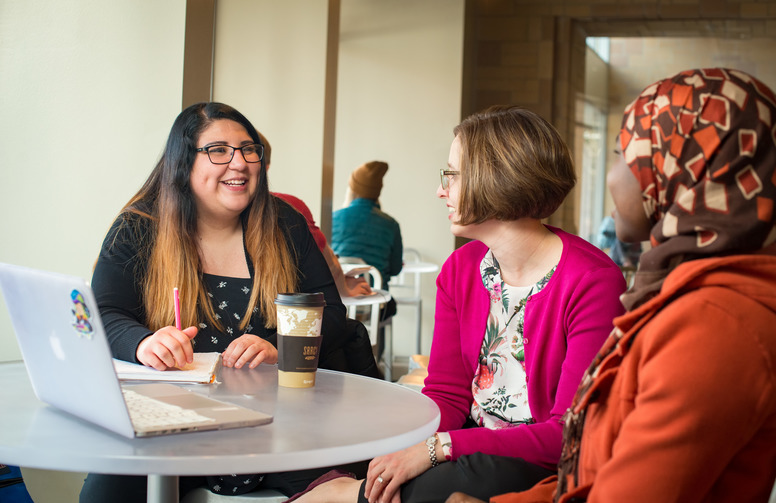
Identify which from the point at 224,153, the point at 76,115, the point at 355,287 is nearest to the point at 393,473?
the point at 224,153

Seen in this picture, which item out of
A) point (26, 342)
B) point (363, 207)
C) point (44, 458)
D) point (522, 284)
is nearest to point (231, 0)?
point (363, 207)

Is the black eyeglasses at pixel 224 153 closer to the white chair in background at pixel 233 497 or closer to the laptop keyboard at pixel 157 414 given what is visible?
the white chair in background at pixel 233 497

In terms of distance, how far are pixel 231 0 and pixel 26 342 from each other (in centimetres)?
252

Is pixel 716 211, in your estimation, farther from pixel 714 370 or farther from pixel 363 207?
pixel 363 207

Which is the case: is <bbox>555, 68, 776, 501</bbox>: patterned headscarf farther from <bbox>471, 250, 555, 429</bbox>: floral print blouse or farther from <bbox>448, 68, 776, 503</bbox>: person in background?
<bbox>471, 250, 555, 429</bbox>: floral print blouse

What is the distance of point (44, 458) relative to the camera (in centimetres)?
88

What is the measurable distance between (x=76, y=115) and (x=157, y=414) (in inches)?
69.4

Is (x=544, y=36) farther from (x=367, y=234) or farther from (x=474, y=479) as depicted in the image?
(x=474, y=479)

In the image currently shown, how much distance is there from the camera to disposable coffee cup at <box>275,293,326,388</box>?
49.1 inches

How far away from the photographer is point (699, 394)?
819mm

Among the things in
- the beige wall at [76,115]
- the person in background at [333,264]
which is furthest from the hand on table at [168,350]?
the person in background at [333,264]

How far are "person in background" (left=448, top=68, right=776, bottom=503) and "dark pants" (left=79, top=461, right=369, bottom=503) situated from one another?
703 mm

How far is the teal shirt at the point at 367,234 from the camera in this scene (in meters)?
4.89

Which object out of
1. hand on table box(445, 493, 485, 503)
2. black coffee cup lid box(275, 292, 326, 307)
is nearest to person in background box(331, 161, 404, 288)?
black coffee cup lid box(275, 292, 326, 307)
